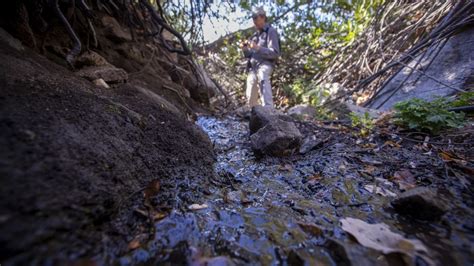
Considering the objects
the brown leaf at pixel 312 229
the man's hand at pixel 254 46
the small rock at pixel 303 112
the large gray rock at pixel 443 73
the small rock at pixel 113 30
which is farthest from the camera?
the man's hand at pixel 254 46

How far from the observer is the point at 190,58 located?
3049 mm

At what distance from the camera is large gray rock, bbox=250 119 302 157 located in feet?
5.77

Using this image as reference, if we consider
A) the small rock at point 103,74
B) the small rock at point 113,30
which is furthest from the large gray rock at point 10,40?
the small rock at point 113,30

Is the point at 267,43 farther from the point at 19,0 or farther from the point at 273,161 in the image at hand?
the point at 19,0

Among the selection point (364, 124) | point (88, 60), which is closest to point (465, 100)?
point (364, 124)

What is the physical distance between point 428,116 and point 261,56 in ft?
9.33

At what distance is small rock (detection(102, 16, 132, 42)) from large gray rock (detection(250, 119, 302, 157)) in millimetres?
1837

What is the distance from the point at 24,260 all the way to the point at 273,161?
1394 millimetres

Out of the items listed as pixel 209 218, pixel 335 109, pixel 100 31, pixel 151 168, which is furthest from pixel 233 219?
pixel 335 109

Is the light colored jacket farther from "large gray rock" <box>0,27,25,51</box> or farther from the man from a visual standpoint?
"large gray rock" <box>0,27,25,51</box>

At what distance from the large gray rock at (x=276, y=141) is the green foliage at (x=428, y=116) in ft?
3.24

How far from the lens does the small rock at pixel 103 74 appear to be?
1.72 m

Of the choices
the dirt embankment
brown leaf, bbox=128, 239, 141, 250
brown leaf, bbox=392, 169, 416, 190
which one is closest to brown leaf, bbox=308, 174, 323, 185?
brown leaf, bbox=392, 169, 416, 190

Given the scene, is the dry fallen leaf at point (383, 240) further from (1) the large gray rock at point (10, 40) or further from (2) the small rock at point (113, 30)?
(2) the small rock at point (113, 30)
